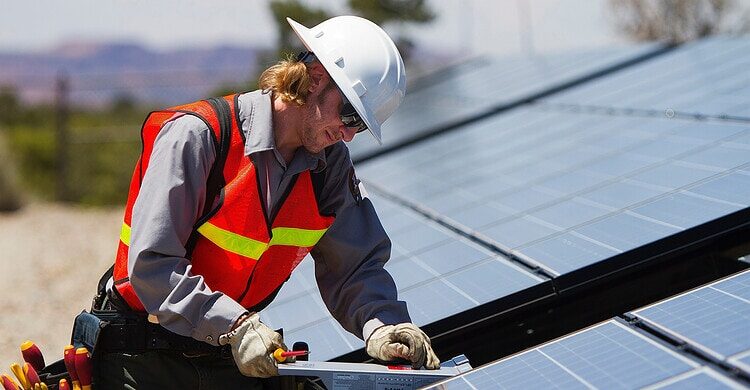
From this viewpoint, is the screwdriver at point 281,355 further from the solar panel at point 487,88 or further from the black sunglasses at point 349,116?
the solar panel at point 487,88

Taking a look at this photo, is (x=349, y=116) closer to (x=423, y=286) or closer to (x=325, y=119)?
(x=325, y=119)

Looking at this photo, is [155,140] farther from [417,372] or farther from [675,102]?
[675,102]

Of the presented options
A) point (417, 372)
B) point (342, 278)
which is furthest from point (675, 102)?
point (417, 372)

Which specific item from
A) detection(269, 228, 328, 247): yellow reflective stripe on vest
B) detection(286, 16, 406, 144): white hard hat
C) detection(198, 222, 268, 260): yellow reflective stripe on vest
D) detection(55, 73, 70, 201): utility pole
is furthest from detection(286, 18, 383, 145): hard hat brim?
detection(55, 73, 70, 201): utility pole

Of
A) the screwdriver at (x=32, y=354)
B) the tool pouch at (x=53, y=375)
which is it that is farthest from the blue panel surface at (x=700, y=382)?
the screwdriver at (x=32, y=354)

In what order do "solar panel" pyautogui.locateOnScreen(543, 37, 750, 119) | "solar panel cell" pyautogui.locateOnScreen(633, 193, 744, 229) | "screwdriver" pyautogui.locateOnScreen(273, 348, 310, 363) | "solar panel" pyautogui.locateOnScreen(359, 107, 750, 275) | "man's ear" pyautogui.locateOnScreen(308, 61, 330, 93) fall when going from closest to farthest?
1. "screwdriver" pyautogui.locateOnScreen(273, 348, 310, 363)
2. "man's ear" pyautogui.locateOnScreen(308, 61, 330, 93)
3. "solar panel cell" pyautogui.locateOnScreen(633, 193, 744, 229)
4. "solar panel" pyautogui.locateOnScreen(359, 107, 750, 275)
5. "solar panel" pyautogui.locateOnScreen(543, 37, 750, 119)

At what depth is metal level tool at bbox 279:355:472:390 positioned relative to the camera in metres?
3.14

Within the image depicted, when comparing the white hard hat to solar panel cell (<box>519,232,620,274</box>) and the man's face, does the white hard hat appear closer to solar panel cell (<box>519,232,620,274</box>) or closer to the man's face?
the man's face

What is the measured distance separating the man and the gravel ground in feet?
19.4

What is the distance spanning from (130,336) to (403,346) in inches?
41.1

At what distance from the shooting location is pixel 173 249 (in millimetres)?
3205

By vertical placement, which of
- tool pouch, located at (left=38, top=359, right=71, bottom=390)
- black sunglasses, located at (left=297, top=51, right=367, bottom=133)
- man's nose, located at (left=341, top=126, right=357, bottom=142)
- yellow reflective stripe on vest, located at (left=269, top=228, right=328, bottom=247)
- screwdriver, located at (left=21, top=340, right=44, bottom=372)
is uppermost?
black sunglasses, located at (left=297, top=51, right=367, bottom=133)

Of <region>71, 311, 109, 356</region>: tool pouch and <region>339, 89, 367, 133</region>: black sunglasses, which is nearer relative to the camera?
<region>339, 89, 367, 133</region>: black sunglasses

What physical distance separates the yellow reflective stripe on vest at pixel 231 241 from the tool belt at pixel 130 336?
1.30 ft
